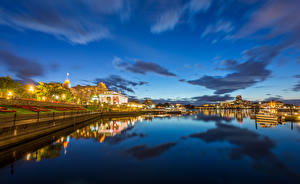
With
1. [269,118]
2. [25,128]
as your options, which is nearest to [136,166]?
[25,128]

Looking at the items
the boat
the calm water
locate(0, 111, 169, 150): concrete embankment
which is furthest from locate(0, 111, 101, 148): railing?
the boat

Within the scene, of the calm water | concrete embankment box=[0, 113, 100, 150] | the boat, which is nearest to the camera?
the calm water

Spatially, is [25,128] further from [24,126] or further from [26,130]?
[24,126]

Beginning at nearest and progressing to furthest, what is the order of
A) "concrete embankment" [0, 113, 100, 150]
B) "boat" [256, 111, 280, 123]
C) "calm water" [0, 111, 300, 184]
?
"calm water" [0, 111, 300, 184] < "concrete embankment" [0, 113, 100, 150] < "boat" [256, 111, 280, 123]

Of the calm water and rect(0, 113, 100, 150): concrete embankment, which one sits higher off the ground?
rect(0, 113, 100, 150): concrete embankment

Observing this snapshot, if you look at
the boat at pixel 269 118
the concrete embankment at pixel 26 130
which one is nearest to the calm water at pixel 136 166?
the concrete embankment at pixel 26 130

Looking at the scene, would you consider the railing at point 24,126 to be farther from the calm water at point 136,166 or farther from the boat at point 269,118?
the boat at point 269,118

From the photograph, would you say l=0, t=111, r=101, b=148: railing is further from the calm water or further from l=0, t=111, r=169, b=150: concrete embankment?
the calm water

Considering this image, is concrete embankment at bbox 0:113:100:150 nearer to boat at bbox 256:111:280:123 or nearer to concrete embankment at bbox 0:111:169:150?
concrete embankment at bbox 0:111:169:150

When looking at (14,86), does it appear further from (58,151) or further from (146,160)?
(146,160)

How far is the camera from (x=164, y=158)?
1708 centimetres

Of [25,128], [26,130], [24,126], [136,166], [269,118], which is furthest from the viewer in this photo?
[269,118]

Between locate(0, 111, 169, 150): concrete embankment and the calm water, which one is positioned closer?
the calm water

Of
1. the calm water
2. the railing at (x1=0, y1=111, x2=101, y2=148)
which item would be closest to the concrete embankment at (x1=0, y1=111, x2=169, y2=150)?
the railing at (x1=0, y1=111, x2=101, y2=148)
